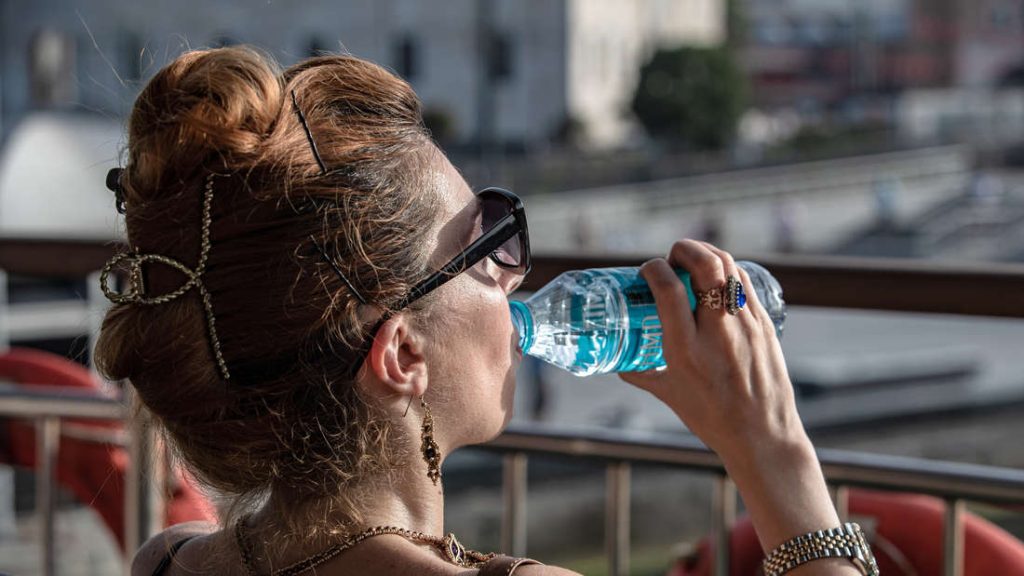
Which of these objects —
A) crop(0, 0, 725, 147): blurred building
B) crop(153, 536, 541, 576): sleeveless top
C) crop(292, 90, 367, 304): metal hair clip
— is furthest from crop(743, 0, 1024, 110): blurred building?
crop(153, 536, 541, 576): sleeveless top

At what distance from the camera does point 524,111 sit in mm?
62531

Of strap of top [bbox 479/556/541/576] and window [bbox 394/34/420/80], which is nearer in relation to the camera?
strap of top [bbox 479/556/541/576]

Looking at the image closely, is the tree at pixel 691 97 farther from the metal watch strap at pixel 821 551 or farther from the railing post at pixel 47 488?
the metal watch strap at pixel 821 551

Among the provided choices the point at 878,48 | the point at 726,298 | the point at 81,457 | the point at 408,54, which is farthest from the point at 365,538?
the point at 878,48

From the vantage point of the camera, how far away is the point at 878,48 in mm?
86250

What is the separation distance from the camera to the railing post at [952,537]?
250cm

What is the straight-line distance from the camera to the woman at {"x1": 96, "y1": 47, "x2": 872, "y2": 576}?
4.82ft

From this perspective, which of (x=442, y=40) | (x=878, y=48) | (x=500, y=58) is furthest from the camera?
(x=878, y=48)

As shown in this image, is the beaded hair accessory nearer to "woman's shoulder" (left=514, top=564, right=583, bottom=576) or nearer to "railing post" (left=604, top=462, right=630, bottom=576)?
"woman's shoulder" (left=514, top=564, right=583, bottom=576)

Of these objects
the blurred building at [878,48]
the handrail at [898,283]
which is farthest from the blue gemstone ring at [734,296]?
the blurred building at [878,48]

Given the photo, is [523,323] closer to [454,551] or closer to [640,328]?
[640,328]

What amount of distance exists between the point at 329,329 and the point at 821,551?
566 mm

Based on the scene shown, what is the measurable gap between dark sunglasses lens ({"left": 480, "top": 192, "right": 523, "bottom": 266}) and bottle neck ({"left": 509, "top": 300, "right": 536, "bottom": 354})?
0.10 meters

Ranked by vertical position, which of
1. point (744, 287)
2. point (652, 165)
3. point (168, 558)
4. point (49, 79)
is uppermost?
point (744, 287)
